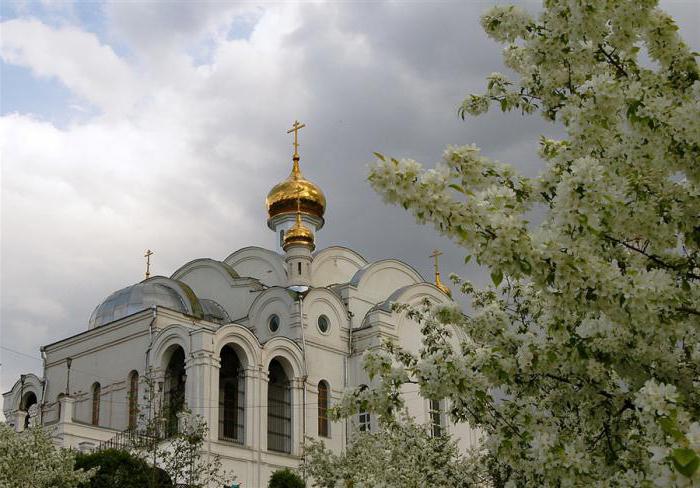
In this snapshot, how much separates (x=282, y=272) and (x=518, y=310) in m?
21.2

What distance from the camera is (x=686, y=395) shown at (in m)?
4.97

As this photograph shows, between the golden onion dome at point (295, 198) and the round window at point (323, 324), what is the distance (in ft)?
20.3

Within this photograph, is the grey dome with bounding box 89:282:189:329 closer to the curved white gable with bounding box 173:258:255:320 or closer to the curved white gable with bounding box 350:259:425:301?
the curved white gable with bounding box 173:258:255:320

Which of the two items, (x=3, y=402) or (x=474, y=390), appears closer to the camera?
→ (x=474, y=390)

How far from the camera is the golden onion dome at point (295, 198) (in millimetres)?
32000

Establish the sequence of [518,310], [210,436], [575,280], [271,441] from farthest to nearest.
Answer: [271,441] → [210,436] → [518,310] → [575,280]

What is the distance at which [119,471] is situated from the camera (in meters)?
16.7

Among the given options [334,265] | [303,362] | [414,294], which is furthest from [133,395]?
[334,265]

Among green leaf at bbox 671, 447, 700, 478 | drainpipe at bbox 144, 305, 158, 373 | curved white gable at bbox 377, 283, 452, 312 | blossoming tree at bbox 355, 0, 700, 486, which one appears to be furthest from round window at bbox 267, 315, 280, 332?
green leaf at bbox 671, 447, 700, 478

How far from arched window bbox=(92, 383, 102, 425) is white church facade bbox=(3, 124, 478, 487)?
3 cm

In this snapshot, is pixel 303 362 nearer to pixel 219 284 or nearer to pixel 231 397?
pixel 231 397

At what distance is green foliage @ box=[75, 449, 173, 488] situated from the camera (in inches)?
656

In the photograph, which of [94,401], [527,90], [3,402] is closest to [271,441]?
[94,401]

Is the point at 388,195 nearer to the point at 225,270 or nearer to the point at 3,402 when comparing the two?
the point at 225,270
